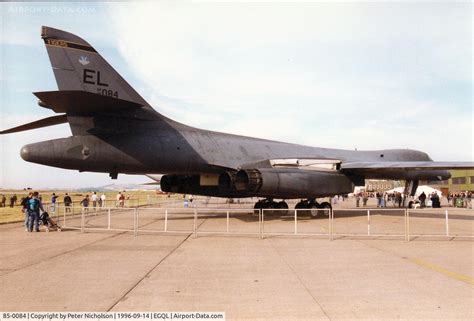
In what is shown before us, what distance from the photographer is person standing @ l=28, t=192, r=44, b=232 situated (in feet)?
40.8

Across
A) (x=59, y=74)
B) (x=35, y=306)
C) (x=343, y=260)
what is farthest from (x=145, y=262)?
→ (x=59, y=74)

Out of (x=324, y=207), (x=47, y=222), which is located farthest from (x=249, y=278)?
(x=324, y=207)

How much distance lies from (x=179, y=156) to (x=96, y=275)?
8.58 m

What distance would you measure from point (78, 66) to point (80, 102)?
6.01ft

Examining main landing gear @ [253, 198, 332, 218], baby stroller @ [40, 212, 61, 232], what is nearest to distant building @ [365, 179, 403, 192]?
main landing gear @ [253, 198, 332, 218]

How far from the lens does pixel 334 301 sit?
15.6ft

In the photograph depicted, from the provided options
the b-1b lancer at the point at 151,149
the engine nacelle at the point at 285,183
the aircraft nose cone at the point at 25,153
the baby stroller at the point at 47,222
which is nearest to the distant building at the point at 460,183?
the b-1b lancer at the point at 151,149

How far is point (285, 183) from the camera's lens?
1516 cm

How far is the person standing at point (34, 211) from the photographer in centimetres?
1242

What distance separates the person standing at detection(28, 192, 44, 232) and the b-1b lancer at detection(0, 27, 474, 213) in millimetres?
1392

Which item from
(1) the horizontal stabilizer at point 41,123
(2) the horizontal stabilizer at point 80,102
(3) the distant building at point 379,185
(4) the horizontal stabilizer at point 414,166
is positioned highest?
(2) the horizontal stabilizer at point 80,102

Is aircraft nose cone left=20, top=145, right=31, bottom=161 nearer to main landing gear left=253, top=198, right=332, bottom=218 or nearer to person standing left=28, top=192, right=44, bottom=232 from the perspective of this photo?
person standing left=28, top=192, right=44, bottom=232

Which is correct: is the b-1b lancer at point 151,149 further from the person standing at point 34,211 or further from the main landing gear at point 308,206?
Result: the person standing at point 34,211

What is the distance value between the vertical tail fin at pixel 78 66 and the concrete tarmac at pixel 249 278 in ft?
16.6
